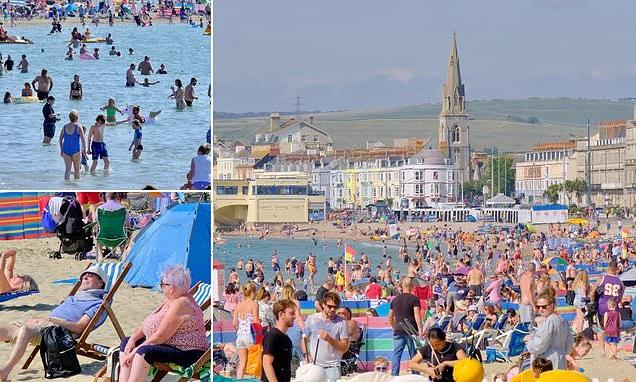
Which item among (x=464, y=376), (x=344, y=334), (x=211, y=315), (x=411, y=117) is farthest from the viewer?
(x=411, y=117)

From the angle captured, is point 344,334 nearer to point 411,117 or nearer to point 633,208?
point 633,208

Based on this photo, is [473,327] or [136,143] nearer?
[136,143]

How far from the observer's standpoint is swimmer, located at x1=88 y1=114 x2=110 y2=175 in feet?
28.7

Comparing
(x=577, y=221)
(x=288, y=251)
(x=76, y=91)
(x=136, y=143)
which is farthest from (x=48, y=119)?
(x=288, y=251)

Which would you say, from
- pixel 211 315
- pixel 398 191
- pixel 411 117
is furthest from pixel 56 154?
pixel 411 117

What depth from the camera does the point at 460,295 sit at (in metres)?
14.7

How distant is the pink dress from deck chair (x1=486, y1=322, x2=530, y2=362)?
318 cm

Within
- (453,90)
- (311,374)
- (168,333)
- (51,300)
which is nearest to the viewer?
(311,374)

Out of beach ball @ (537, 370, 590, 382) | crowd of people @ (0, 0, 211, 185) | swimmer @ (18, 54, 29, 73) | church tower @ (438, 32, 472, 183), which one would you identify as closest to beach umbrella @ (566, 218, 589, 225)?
church tower @ (438, 32, 472, 183)

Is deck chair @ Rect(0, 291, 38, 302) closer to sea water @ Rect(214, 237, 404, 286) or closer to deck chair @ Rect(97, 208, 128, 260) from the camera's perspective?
deck chair @ Rect(97, 208, 128, 260)

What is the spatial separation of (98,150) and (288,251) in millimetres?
23914

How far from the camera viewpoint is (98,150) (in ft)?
28.8

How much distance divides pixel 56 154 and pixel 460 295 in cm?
Result: 643

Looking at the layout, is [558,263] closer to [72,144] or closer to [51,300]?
[72,144]
